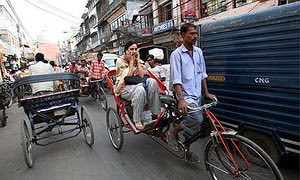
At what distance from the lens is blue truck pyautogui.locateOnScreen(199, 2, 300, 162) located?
2.86 m

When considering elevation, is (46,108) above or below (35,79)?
below

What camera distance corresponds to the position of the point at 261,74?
10.5 feet

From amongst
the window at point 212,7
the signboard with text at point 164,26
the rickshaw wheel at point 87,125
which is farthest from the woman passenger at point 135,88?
the signboard with text at point 164,26

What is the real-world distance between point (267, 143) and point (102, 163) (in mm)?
2496

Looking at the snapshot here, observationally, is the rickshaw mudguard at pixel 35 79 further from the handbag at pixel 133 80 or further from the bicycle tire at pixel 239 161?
the bicycle tire at pixel 239 161

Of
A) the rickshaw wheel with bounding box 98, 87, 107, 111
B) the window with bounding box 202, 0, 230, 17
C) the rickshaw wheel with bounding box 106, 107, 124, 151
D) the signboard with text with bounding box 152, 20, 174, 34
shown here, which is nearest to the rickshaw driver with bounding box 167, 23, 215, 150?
the rickshaw wheel with bounding box 106, 107, 124, 151

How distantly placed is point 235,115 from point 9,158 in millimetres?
4148

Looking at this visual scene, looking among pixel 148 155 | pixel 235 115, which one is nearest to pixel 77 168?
pixel 148 155

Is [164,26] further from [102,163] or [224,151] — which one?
[224,151]

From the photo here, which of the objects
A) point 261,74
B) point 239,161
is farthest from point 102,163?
point 261,74

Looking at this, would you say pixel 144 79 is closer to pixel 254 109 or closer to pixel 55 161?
pixel 254 109

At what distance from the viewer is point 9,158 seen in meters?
4.46

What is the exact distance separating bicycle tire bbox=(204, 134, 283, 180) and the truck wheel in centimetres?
74

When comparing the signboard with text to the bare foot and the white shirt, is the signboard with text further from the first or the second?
the bare foot
